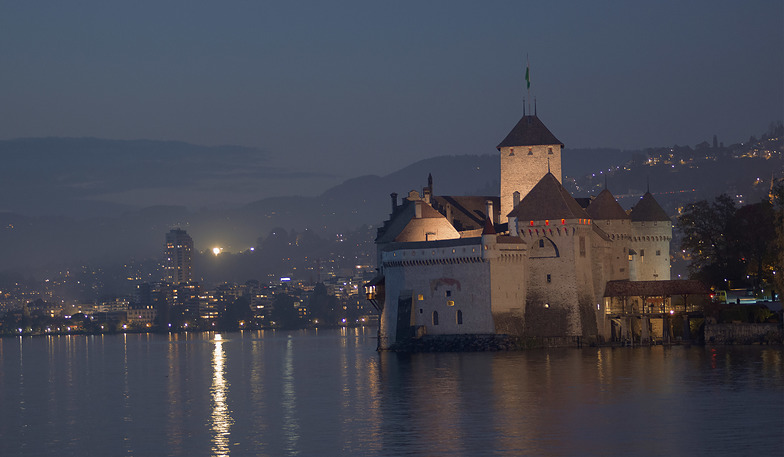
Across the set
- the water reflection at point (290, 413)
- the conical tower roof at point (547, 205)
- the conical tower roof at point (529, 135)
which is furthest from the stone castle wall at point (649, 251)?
the water reflection at point (290, 413)

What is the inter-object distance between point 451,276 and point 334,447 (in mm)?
40957

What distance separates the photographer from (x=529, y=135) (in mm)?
93938

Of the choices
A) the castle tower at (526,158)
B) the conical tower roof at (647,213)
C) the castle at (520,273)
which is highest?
the castle tower at (526,158)

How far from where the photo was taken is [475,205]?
99500mm

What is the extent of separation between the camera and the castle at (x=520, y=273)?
8275 cm

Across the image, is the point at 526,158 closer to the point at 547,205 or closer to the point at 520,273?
the point at 547,205

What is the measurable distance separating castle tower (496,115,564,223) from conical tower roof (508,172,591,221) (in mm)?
6812

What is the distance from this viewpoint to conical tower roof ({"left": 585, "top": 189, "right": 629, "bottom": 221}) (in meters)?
90.1

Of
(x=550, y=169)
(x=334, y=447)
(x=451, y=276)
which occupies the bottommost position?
(x=334, y=447)

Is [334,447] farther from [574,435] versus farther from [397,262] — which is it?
[397,262]

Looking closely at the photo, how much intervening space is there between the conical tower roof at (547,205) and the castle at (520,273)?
0.07 meters

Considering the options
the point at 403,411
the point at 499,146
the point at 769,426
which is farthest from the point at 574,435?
the point at 499,146

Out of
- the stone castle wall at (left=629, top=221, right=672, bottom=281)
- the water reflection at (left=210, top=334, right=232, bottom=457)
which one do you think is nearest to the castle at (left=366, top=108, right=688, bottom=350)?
the stone castle wall at (left=629, top=221, right=672, bottom=281)

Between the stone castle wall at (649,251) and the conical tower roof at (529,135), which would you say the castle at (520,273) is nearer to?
the stone castle wall at (649,251)
